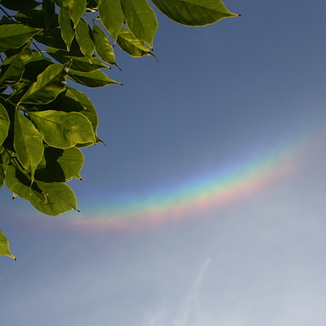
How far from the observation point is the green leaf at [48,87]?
83 cm

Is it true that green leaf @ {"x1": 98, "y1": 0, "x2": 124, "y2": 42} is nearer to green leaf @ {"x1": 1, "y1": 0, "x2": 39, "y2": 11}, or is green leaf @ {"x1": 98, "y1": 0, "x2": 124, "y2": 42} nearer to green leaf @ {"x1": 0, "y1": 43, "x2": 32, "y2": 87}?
green leaf @ {"x1": 0, "y1": 43, "x2": 32, "y2": 87}

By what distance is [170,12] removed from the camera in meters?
0.72

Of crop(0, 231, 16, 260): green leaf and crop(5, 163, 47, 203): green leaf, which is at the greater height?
crop(5, 163, 47, 203): green leaf

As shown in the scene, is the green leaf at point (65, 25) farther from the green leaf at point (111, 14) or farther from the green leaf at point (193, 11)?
the green leaf at point (193, 11)

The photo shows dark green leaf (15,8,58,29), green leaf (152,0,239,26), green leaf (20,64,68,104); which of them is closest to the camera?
green leaf (152,0,239,26)

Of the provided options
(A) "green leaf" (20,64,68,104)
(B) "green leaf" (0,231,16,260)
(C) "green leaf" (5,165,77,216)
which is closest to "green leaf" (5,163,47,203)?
(C) "green leaf" (5,165,77,216)

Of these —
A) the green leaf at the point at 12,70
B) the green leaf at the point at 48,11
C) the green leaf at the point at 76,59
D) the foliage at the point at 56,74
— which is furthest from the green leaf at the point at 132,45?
the green leaf at the point at 12,70

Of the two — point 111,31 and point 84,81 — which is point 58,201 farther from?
point 111,31

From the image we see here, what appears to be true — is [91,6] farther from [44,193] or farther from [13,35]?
[44,193]

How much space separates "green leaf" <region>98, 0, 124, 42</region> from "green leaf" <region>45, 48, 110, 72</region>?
0.65ft

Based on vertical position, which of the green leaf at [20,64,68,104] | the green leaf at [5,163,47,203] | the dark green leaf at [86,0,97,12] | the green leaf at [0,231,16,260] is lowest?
the green leaf at [0,231,16,260]

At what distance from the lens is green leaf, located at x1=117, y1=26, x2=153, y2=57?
105 centimetres

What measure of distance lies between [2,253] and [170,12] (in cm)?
68

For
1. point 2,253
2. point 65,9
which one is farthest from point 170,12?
point 2,253
